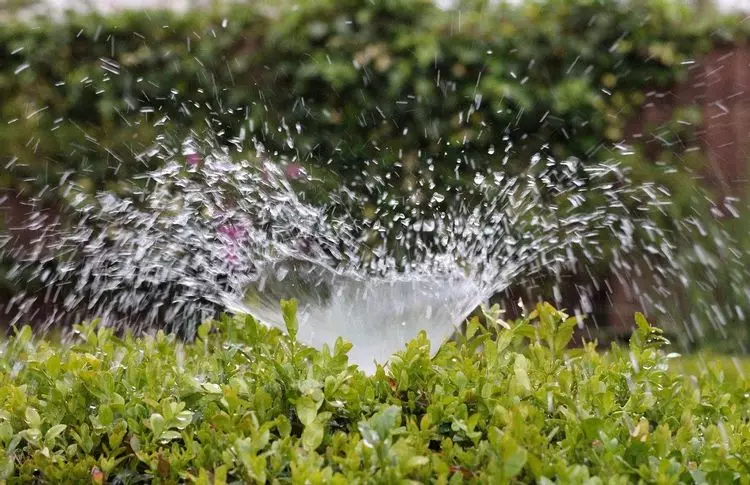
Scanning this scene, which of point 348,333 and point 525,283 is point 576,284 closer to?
point 525,283

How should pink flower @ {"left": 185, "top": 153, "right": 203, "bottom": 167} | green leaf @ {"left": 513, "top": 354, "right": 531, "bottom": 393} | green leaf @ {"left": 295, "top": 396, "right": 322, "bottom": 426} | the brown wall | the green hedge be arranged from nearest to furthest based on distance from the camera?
green leaf @ {"left": 295, "top": 396, "right": 322, "bottom": 426}, green leaf @ {"left": 513, "top": 354, "right": 531, "bottom": 393}, the green hedge, the brown wall, pink flower @ {"left": 185, "top": 153, "right": 203, "bottom": 167}

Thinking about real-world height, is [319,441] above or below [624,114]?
below

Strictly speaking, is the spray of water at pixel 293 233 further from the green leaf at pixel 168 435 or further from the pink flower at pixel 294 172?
the green leaf at pixel 168 435

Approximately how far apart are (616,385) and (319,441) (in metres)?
0.76

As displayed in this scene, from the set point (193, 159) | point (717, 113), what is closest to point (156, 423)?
point (193, 159)

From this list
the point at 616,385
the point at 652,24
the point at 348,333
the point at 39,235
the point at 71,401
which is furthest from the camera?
the point at 39,235

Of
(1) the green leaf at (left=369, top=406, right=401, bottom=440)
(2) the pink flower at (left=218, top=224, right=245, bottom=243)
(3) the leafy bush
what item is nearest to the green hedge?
(2) the pink flower at (left=218, top=224, right=245, bottom=243)

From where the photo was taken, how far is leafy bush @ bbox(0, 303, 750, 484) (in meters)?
1.38

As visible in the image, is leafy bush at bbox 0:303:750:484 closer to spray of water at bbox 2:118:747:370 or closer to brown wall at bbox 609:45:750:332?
spray of water at bbox 2:118:747:370

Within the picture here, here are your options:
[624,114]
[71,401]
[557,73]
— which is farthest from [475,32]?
[71,401]

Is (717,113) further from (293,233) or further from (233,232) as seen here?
(233,232)

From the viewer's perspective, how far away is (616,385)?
1.90m

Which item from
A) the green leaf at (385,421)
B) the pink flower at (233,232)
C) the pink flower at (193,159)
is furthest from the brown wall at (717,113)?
the green leaf at (385,421)

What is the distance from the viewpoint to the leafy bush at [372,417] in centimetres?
138
